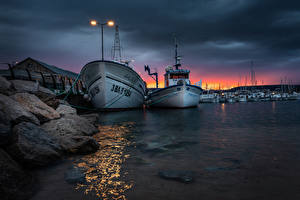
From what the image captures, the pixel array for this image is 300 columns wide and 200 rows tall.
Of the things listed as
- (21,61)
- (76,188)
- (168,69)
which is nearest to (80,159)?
(76,188)

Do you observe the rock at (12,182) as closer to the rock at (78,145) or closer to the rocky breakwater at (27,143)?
the rocky breakwater at (27,143)

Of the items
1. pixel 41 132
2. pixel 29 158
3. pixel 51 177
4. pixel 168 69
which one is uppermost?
pixel 168 69

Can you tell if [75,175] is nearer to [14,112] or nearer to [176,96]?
[14,112]

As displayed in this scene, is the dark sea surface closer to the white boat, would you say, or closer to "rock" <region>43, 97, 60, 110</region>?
"rock" <region>43, 97, 60, 110</region>

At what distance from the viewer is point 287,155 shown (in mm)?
4105

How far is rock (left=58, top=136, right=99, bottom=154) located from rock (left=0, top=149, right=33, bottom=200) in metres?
1.55

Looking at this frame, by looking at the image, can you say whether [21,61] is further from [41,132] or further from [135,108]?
[41,132]

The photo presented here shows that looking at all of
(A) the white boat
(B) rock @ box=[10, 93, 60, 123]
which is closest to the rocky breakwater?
(B) rock @ box=[10, 93, 60, 123]

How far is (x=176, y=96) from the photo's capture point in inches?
895

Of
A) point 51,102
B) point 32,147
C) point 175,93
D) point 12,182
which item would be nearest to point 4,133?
point 32,147

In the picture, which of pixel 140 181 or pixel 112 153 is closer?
pixel 140 181

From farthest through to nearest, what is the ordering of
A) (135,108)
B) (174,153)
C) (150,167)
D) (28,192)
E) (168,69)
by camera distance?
(168,69) → (135,108) → (174,153) → (150,167) → (28,192)

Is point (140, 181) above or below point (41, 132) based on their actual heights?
below

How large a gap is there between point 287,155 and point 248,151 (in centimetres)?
80
